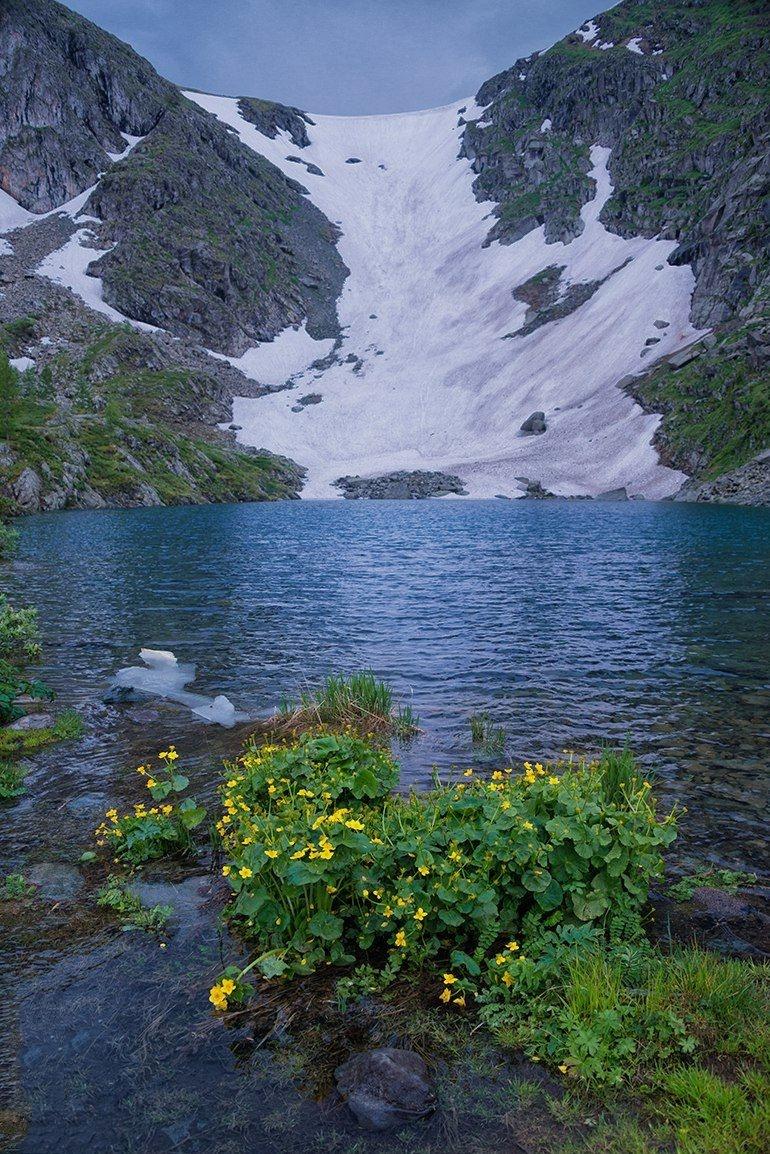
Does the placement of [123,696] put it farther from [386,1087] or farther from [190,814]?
[386,1087]

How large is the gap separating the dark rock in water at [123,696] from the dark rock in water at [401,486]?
11691 centimetres

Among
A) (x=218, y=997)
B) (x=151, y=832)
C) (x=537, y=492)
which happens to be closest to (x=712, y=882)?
(x=218, y=997)

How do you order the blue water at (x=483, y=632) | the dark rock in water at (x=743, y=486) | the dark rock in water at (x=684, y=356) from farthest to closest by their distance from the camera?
the dark rock in water at (x=684, y=356)
the dark rock in water at (x=743, y=486)
the blue water at (x=483, y=632)

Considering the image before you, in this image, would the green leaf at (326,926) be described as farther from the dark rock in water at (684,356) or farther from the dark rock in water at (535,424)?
the dark rock in water at (535,424)

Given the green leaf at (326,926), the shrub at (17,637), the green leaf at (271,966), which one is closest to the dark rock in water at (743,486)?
the shrub at (17,637)

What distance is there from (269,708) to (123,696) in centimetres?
344

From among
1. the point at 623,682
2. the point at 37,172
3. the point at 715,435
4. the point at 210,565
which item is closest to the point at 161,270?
the point at 37,172

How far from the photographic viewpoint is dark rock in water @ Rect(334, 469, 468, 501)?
134m

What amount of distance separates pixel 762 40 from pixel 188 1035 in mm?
253167

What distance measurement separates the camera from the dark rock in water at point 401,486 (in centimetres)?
13450

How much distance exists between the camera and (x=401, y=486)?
14050 cm

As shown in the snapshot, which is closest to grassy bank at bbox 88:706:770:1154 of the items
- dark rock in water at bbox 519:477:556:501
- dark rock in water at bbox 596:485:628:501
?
dark rock in water at bbox 596:485:628:501

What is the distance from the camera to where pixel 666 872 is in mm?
8578

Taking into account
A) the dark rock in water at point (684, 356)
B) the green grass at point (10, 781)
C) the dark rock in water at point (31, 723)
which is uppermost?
the dark rock in water at point (684, 356)
